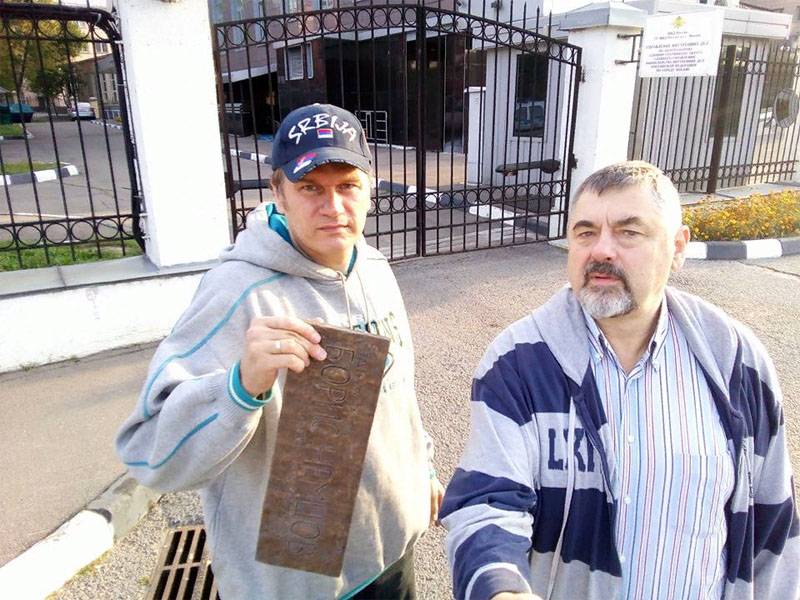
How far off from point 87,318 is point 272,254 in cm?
315

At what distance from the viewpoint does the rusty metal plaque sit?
102 cm

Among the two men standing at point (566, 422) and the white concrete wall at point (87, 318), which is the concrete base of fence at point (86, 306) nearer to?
the white concrete wall at point (87, 318)

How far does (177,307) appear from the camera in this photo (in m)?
4.17

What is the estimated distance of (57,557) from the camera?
2201 millimetres

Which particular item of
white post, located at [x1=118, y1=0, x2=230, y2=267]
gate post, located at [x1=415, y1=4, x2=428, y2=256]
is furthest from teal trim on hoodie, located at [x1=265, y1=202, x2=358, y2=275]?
gate post, located at [x1=415, y1=4, x2=428, y2=256]

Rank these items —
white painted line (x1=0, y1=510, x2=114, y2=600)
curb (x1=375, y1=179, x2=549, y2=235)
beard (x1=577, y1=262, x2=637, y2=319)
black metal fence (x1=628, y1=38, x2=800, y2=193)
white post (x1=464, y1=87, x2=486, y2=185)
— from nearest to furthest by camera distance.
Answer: beard (x1=577, y1=262, x2=637, y2=319), white painted line (x1=0, y1=510, x2=114, y2=600), curb (x1=375, y1=179, x2=549, y2=235), black metal fence (x1=628, y1=38, x2=800, y2=193), white post (x1=464, y1=87, x2=486, y2=185)

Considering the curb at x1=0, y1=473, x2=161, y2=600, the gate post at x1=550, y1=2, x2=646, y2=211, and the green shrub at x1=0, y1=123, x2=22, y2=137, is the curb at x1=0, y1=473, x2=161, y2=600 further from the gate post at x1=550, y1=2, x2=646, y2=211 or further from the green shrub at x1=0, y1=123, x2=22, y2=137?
the green shrub at x1=0, y1=123, x2=22, y2=137

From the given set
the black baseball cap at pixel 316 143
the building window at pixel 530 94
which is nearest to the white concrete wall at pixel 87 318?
the black baseball cap at pixel 316 143

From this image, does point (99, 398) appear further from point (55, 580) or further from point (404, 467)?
point (404, 467)

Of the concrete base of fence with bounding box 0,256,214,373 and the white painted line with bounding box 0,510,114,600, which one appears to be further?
the concrete base of fence with bounding box 0,256,214,373

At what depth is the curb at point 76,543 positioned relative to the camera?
6.92 feet

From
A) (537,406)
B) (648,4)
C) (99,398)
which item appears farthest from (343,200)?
(648,4)

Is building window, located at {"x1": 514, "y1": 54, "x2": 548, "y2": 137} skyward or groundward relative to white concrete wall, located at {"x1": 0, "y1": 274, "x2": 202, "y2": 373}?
skyward

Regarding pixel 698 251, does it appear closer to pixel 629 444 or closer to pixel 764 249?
pixel 764 249
